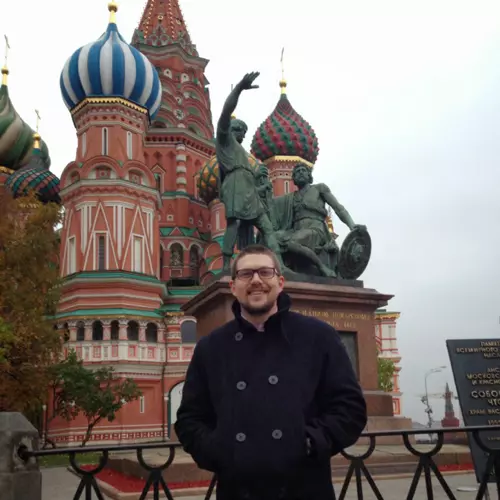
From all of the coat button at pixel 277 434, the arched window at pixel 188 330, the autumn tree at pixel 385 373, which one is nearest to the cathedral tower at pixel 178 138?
the arched window at pixel 188 330

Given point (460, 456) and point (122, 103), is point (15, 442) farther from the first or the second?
point (122, 103)

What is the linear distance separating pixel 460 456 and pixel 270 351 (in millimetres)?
7441

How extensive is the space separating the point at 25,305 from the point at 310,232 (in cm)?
1080

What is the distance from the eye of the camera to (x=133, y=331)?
30422 millimetres

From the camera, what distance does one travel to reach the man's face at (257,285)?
309 centimetres

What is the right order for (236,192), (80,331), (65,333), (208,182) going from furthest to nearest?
(208,182) → (80,331) → (65,333) → (236,192)

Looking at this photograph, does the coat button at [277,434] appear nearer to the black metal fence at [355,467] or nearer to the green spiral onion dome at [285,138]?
the black metal fence at [355,467]

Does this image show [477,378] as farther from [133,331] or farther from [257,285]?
[133,331]

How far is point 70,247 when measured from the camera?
3173 cm

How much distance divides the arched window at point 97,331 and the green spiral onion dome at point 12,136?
1871 cm

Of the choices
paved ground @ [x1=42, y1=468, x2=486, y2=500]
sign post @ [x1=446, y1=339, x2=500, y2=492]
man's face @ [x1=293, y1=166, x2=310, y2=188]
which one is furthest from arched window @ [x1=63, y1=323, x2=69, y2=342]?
sign post @ [x1=446, y1=339, x2=500, y2=492]

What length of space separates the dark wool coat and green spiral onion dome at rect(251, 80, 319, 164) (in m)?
39.9

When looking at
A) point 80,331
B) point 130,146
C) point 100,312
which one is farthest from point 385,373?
point 130,146

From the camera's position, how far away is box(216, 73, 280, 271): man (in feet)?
37.2
